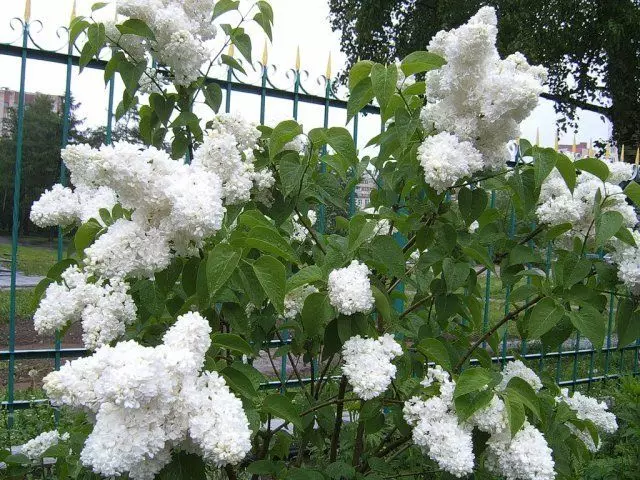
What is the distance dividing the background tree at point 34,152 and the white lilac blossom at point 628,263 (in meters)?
2.62

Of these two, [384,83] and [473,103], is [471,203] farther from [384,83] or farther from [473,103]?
[384,83]

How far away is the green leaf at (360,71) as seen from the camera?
1662mm

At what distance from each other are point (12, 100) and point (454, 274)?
255cm

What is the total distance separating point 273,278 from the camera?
132cm

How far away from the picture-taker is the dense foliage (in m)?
1.13

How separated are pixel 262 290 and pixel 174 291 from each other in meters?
0.36

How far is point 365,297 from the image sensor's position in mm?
1465

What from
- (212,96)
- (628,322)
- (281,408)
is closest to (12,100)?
(212,96)

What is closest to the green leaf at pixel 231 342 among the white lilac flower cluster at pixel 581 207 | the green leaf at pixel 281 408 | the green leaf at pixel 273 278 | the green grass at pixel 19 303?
the green leaf at pixel 273 278

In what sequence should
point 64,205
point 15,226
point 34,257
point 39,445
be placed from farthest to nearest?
1. point 34,257
2. point 15,226
3. point 39,445
4. point 64,205

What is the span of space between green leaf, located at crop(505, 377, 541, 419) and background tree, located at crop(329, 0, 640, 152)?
13.2 m

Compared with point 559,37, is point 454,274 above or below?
below

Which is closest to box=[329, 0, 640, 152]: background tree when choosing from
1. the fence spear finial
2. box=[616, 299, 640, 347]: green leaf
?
the fence spear finial

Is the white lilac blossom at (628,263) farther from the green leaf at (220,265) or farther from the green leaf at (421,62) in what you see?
the green leaf at (220,265)
